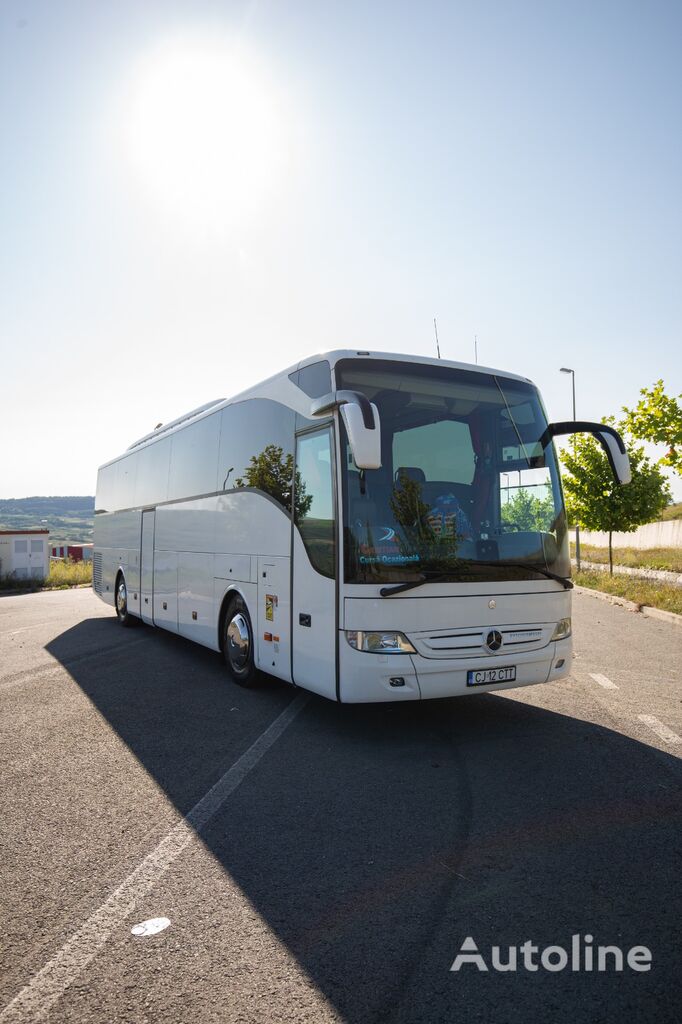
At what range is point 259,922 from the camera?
3258 millimetres

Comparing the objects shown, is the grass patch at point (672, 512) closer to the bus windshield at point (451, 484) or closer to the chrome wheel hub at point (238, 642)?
the chrome wheel hub at point (238, 642)

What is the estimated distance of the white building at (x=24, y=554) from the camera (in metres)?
35.5

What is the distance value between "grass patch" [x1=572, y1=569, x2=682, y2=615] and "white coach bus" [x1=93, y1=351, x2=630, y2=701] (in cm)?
1053

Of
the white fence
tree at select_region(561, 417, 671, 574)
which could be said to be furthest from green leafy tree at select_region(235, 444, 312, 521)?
the white fence

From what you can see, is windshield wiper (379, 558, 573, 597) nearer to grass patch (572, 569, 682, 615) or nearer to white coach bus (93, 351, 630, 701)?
white coach bus (93, 351, 630, 701)

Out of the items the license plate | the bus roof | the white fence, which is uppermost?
the bus roof

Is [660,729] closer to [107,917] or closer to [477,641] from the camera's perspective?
[477,641]

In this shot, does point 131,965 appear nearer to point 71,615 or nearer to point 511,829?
point 511,829

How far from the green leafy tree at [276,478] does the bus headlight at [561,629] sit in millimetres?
2433

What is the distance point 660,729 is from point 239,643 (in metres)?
4.39

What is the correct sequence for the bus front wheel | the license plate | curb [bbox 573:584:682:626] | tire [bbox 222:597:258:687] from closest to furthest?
the license plate < tire [bbox 222:597:258:687] < the bus front wheel < curb [bbox 573:584:682:626]

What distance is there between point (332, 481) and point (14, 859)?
3563 millimetres

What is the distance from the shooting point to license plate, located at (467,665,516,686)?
6219 mm

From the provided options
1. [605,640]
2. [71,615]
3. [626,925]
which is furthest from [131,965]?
[71,615]
